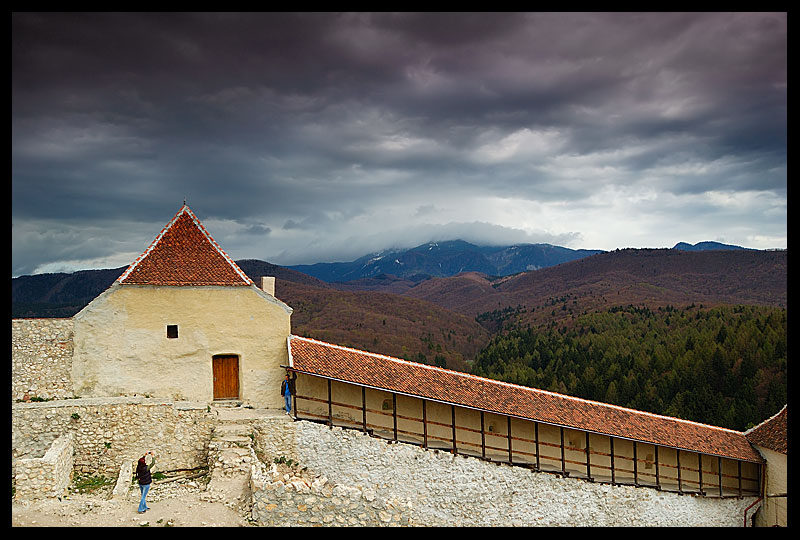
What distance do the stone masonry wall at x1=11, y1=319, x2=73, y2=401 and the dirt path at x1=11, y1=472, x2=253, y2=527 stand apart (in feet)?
12.7

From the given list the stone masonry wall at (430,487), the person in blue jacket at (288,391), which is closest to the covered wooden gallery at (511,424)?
the person in blue jacket at (288,391)

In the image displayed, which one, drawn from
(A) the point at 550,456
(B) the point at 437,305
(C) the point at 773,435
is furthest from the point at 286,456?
(B) the point at 437,305

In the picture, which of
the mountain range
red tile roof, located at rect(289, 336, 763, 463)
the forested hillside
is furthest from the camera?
the mountain range

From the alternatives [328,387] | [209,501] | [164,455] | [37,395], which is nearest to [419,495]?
[328,387]

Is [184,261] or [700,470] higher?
[184,261]

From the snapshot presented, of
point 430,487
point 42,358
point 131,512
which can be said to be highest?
point 42,358

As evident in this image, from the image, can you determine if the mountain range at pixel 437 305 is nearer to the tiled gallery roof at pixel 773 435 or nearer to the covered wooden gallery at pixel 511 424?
the covered wooden gallery at pixel 511 424

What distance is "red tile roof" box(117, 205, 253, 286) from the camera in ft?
59.0

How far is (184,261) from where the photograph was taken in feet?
61.3

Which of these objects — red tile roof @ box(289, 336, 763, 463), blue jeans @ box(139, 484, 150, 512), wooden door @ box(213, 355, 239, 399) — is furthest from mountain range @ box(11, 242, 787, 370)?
blue jeans @ box(139, 484, 150, 512)

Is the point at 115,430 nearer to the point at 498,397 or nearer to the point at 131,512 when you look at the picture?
the point at 131,512

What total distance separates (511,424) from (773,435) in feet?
41.4

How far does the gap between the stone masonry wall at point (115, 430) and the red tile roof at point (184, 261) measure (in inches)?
158

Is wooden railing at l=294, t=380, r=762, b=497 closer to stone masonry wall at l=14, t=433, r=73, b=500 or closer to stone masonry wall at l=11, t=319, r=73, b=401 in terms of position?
stone masonry wall at l=14, t=433, r=73, b=500
